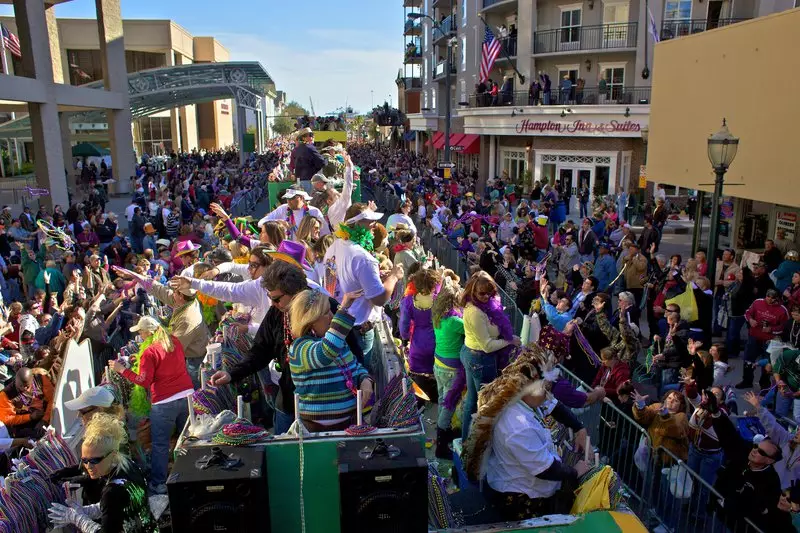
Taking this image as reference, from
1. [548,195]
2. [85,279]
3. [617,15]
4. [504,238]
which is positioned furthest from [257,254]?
[617,15]

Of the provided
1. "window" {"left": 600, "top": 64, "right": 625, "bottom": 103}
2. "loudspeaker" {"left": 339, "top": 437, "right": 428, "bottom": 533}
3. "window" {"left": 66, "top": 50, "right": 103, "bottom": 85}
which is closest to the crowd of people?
"loudspeaker" {"left": 339, "top": 437, "right": 428, "bottom": 533}

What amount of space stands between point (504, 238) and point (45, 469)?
33.9 feet

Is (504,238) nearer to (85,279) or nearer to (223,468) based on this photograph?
(85,279)

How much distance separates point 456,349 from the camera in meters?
5.81

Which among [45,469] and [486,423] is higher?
[486,423]

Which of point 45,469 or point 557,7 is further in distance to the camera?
point 557,7

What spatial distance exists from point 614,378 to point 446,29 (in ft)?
136

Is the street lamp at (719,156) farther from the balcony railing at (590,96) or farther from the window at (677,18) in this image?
the window at (677,18)

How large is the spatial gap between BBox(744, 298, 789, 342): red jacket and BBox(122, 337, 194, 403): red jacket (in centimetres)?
724

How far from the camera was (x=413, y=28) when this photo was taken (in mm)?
59125

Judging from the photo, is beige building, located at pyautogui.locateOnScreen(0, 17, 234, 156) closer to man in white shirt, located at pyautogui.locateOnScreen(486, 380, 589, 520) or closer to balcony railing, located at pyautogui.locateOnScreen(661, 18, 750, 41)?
balcony railing, located at pyautogui.locateOnScreen(661, 18, 750, 41)

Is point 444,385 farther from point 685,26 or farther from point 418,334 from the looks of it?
point 685,26

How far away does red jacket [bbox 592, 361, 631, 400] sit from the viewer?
6.15 meters

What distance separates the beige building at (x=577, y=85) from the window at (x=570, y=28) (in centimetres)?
5
